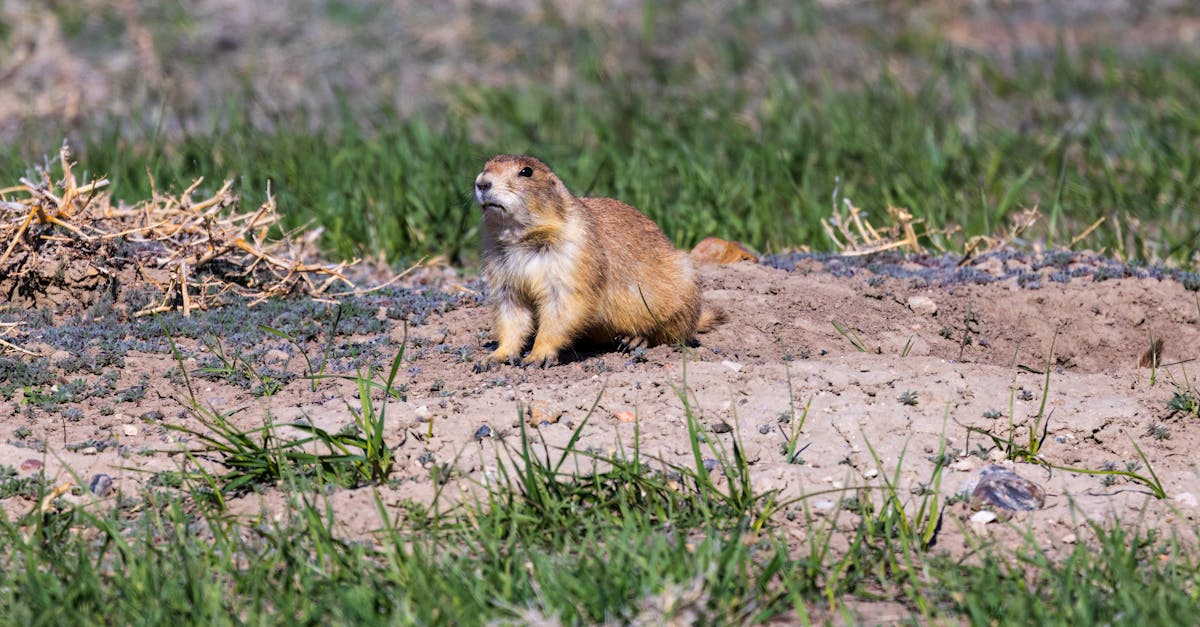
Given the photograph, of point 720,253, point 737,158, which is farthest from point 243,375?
point 737,158

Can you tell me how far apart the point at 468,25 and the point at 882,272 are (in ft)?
20.6

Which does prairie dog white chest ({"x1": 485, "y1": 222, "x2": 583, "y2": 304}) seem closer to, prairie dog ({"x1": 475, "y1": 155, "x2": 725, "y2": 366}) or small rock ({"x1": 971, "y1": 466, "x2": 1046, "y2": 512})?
prairie dog ({"x1": 475, "y1": 155, "x2": 725, "y2": 366})

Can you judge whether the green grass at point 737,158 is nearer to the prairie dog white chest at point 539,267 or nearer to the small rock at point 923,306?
the small rock at point 923,306

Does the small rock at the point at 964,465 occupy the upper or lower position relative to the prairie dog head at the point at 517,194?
lower

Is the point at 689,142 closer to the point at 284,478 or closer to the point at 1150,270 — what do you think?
the point at 1150,270

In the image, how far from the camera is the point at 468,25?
11.6 metres

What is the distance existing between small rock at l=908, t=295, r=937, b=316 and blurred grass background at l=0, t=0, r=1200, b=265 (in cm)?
100

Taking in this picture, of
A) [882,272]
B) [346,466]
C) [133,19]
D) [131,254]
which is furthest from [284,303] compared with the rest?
[133,19]

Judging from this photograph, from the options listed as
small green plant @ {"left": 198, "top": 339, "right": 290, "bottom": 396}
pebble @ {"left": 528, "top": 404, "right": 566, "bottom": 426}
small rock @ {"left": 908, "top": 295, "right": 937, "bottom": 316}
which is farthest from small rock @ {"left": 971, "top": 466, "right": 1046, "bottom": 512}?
small green plant @ {"left": 198, "top": 339, "right": 290, "bottom": 396}

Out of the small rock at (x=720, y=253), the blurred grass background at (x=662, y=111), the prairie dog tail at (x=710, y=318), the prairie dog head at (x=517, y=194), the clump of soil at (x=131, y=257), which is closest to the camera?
the prairie dog head at (x=517, y=194)

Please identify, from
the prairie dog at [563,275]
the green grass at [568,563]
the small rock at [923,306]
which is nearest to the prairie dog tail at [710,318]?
the prairie dog at [563,275]

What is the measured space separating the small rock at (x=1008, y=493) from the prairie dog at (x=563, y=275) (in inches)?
57.6

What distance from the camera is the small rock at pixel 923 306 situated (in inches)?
223

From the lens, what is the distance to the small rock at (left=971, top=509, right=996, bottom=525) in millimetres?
3984
